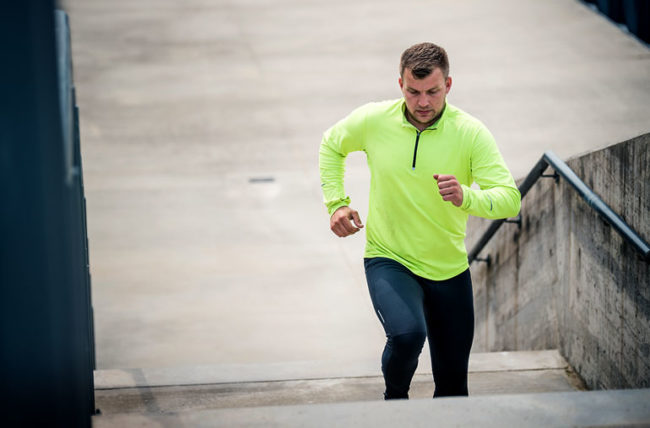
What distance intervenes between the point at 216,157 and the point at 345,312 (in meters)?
4.12

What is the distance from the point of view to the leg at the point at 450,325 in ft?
12.5

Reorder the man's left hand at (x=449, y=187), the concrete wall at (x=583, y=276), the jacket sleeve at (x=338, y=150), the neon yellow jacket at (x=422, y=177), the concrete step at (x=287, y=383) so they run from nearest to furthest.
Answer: the man's left hand at (x=449, y=187) < the neon yellow jacket at (x=422, y=177) < the jacket sleeve at (x=338, y=150) < the concrete wall at (x=583, y=276) < the concrete step at (x=287, y=383)

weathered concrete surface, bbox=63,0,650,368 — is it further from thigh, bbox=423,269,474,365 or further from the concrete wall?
thigh, bbox=423,269,474,365

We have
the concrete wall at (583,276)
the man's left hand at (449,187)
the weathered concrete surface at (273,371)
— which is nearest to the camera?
the man's left hand at (449,187)

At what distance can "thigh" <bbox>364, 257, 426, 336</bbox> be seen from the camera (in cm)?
355

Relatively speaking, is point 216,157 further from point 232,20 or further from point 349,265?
point 232,20

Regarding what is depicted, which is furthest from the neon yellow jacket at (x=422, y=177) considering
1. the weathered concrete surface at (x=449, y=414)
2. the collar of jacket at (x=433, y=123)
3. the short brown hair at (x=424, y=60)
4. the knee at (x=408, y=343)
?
the weathered concrete surface at (x=449, y=414)

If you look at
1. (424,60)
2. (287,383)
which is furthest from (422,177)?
(287,383)

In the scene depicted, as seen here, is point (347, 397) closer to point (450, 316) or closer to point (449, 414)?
point (450, 316)

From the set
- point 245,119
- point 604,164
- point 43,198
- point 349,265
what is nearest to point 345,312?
point 349,265

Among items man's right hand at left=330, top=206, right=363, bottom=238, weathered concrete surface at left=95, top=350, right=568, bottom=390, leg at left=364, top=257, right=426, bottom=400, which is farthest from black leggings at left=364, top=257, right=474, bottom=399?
weathered concrete surface at left=95, top=350, right=568, bottom=390

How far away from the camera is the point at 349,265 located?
359 inches

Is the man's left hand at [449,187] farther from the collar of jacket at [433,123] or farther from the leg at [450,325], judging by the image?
the leg at [450,325]

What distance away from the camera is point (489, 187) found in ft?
11.9
